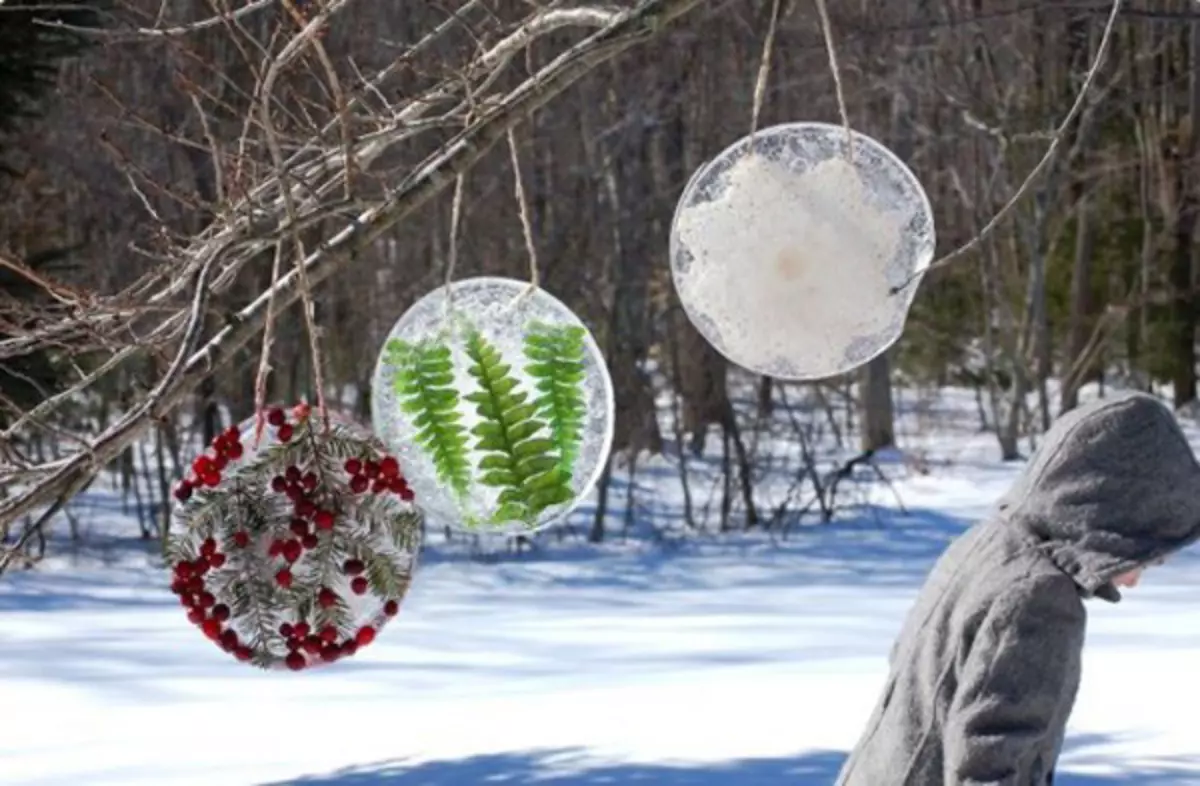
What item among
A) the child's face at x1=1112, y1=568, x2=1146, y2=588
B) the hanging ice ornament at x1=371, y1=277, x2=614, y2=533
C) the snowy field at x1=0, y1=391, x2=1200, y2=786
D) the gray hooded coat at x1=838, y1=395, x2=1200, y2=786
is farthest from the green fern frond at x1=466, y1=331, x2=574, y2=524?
the snowy field at x1=0, y1=391, x2=1200, y2=786

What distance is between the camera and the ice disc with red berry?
280 centimetres

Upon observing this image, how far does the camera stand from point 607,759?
6.52 m

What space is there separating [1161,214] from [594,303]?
23.4 ft

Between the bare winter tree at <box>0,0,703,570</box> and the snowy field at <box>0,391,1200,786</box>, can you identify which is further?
the snowy field at <box>0,391,1200,786</box>

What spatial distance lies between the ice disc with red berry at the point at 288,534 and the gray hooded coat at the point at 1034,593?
74 centimetres

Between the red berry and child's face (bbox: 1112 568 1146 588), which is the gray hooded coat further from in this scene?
the red berry

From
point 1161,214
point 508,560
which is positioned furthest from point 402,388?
point 1161,214

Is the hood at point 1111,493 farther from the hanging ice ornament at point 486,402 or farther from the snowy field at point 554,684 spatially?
the snowy field at point 554,684

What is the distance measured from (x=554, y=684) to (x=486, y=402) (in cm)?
497

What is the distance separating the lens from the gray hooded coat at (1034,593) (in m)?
2.71

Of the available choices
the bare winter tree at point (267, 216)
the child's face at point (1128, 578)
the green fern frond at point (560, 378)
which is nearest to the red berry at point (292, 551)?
the bare winter tree at point (267, 216)

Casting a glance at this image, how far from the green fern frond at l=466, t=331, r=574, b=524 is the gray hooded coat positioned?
0.58m

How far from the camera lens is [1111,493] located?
9.16 ft

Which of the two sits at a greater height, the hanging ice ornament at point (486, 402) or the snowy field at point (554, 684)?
the hanging ice ornament at point (486, 402)
